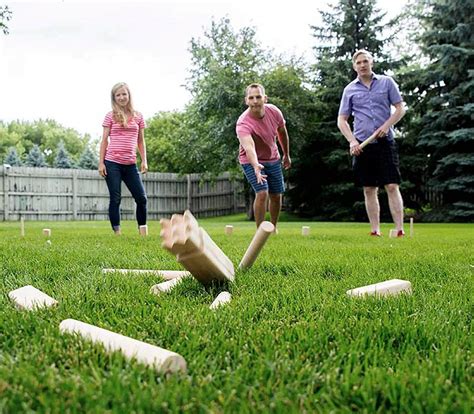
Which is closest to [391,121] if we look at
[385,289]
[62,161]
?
[385,289]

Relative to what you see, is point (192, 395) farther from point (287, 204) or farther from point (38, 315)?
point (287, 204)

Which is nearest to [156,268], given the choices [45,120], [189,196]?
[189,196]

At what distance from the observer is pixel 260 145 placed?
5773mm

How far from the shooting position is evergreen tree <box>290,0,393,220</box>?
59.8 feet

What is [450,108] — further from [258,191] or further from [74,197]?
→ [74,197]

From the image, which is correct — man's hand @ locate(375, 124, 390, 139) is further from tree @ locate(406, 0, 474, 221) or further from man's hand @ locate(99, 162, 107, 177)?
tree @ locate(406, 0, 474, 221)

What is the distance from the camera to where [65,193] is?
2044cm

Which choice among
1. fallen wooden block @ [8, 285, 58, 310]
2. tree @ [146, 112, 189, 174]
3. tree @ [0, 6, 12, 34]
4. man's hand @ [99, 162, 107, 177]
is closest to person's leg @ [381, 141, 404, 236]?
man's hand @ [99, 162, 107, 177]

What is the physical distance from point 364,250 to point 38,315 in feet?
9.03

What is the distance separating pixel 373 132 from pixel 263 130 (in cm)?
146

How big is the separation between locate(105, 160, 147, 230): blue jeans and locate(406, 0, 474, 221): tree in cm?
1104

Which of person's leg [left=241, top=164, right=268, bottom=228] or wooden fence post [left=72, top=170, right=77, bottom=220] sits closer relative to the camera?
person's leg [left=241, top=164, right=268, bottom=228]

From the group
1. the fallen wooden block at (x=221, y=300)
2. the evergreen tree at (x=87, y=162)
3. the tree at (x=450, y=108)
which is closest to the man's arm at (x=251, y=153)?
the fallen wooden block at (x=221, y=300)

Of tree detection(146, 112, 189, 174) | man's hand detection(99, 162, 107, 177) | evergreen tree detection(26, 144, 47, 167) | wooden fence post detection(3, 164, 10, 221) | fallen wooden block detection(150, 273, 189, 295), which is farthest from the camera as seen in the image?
evergreen tree detection(26, 144, 47, 167)
